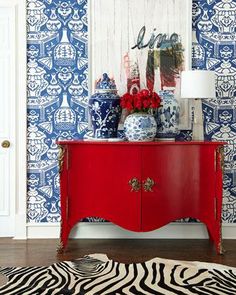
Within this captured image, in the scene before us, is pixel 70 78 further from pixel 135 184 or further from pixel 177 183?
pixel 177 183

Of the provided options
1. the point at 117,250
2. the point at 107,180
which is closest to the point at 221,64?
the point at 107,180

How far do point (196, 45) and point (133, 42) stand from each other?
1.87ft

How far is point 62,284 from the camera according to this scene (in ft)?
8.96

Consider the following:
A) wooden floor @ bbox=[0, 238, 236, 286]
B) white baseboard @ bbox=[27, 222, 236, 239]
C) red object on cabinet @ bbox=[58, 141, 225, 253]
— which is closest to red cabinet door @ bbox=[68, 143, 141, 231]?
red object on cabinet @ bbox=[58, 141, 225, 253]

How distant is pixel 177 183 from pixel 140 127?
53 centimetres

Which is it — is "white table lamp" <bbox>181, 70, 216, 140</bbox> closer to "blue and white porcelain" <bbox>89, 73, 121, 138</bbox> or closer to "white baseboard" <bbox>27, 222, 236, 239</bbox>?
"blue and white porcelain" <bbox>89, 73, 121, 138</bbox>

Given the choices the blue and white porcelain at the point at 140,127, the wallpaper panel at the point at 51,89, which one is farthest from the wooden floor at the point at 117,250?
the blue and white porcelain at the point at 140,127

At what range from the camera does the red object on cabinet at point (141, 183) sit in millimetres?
3482

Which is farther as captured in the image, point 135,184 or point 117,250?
point 117,250

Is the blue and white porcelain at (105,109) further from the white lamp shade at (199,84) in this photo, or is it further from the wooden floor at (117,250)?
the wooden floor at (117,250)

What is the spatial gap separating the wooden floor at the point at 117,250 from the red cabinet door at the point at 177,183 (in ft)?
0.87

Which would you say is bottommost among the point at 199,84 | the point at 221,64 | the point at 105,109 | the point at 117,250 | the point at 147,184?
the point at 117,250

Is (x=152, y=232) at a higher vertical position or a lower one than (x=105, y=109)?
lower

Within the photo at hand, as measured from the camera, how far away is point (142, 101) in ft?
11.8
